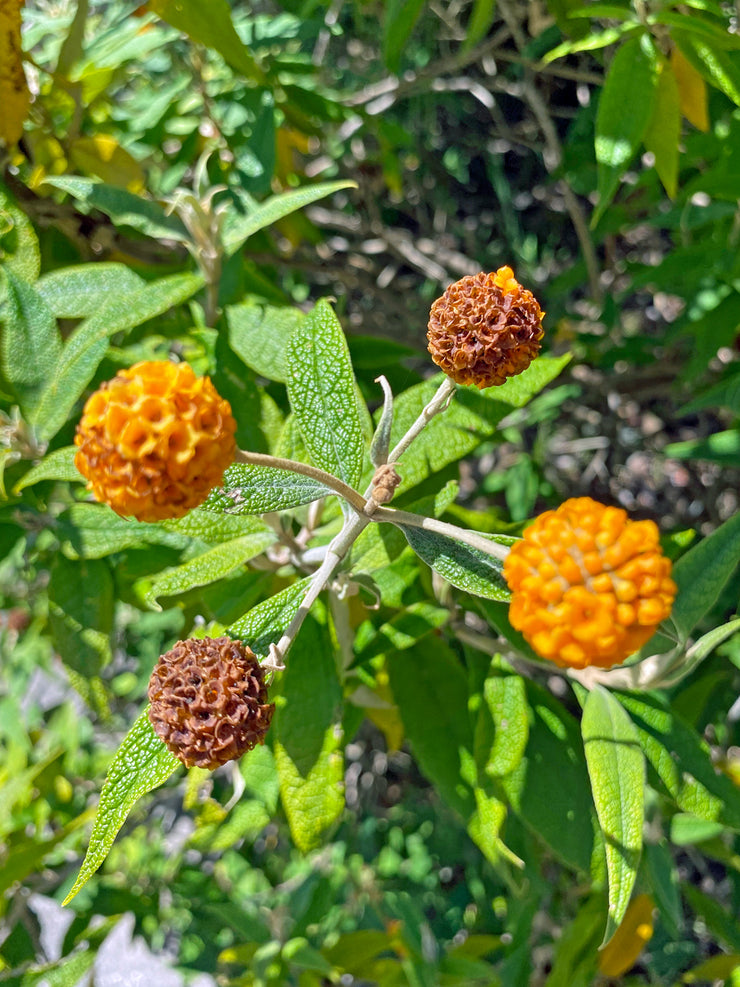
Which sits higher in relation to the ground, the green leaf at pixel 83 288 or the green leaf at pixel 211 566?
the green leaf at pixel 83 288

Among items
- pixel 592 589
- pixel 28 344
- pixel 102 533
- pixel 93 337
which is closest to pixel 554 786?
pixel 592 589

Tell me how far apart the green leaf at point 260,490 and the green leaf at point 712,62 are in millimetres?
840

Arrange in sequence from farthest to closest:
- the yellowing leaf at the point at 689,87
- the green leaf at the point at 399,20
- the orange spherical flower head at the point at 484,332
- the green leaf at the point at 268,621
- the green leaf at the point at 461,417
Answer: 1. the green leaf at the point at 399,20
2. the yellowing leaf at the point at 689,87
3. the green leaf at the point at 461,417
4. the green leaf at the point at 268,621
5. the orange spherical flower head at the point at 484,332

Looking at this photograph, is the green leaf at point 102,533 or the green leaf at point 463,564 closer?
the green leaf at point 463,564

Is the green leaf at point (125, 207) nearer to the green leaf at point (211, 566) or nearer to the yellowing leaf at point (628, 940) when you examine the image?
the green leaf at point (211, 566)

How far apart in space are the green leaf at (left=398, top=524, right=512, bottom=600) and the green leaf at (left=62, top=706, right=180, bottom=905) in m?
0.39

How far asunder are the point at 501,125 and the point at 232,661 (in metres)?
2.36

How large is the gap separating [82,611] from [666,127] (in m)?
1.27

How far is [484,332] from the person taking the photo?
891mm

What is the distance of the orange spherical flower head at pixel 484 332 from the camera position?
89 cm

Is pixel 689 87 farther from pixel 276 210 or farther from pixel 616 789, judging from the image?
pixel 616 789

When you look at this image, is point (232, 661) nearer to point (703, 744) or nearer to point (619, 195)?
→ point (703, 744)

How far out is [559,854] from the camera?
1246 mm

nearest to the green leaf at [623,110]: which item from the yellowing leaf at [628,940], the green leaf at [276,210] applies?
the green leaf at [276,210]
